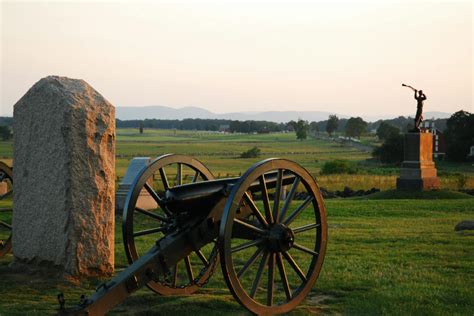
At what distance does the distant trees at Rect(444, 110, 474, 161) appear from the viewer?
57.8 m

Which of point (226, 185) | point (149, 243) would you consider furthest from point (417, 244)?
point (226, 185)

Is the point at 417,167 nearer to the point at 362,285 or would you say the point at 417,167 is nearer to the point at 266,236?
the point at 362,285

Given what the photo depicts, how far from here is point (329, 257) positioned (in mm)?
11031

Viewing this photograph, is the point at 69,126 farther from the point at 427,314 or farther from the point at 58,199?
the point at 427,314

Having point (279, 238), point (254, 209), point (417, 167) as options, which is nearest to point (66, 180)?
point (254, 209)

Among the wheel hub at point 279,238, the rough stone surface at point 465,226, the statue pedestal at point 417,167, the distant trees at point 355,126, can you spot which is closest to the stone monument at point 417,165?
the statue pedestal at point 417,167

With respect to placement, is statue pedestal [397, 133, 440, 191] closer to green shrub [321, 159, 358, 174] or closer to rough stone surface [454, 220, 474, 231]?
rough stone surface [454, 220, 474, 231]

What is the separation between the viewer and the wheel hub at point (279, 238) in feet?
23.1

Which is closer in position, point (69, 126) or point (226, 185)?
point (226, 185)

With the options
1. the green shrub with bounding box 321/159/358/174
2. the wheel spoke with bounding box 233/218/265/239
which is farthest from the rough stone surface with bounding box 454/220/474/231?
the green shrub with bounding box 321/159/358/174

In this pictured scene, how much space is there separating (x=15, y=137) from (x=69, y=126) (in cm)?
141

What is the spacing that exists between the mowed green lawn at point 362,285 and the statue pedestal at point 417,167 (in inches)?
485

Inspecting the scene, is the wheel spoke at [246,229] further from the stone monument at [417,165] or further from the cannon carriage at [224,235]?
the stone monument at [417,165]

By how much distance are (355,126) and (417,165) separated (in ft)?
352
